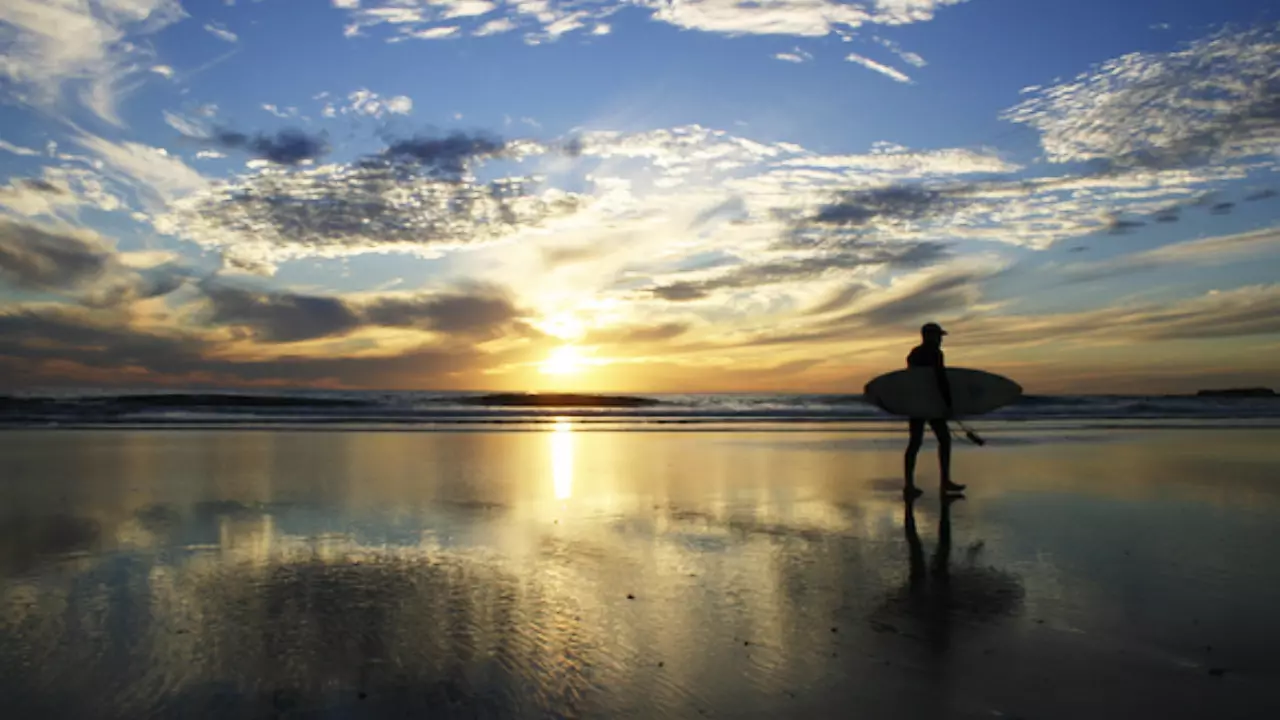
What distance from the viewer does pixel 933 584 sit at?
19.7 feet

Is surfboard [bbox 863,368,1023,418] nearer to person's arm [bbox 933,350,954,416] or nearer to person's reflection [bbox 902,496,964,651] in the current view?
person's arm [bbox 933,350,954,416]

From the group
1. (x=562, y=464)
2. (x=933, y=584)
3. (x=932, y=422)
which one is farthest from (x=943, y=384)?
(x=562, y=464)

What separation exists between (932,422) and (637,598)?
257 inches

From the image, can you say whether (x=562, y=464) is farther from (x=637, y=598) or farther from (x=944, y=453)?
(x=637, y=598)

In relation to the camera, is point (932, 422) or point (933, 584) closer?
point (933, 584)

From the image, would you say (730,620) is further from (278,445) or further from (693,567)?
(278,445)

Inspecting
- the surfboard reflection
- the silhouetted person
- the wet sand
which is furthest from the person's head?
the surfboard reflection

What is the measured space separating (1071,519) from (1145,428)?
20895mm

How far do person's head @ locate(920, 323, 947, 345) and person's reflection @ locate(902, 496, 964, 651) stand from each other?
3092 mm

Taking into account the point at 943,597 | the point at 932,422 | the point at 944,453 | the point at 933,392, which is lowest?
the point at 943,597

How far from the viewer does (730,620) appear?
16.5ft

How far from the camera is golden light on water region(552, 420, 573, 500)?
11.3 m

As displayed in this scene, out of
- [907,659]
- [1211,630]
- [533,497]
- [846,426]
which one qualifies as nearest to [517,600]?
[907,659]

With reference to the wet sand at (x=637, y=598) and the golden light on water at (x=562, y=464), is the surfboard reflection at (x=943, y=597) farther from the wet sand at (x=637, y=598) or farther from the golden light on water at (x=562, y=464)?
the golden light on water at (x=562, y=464)
